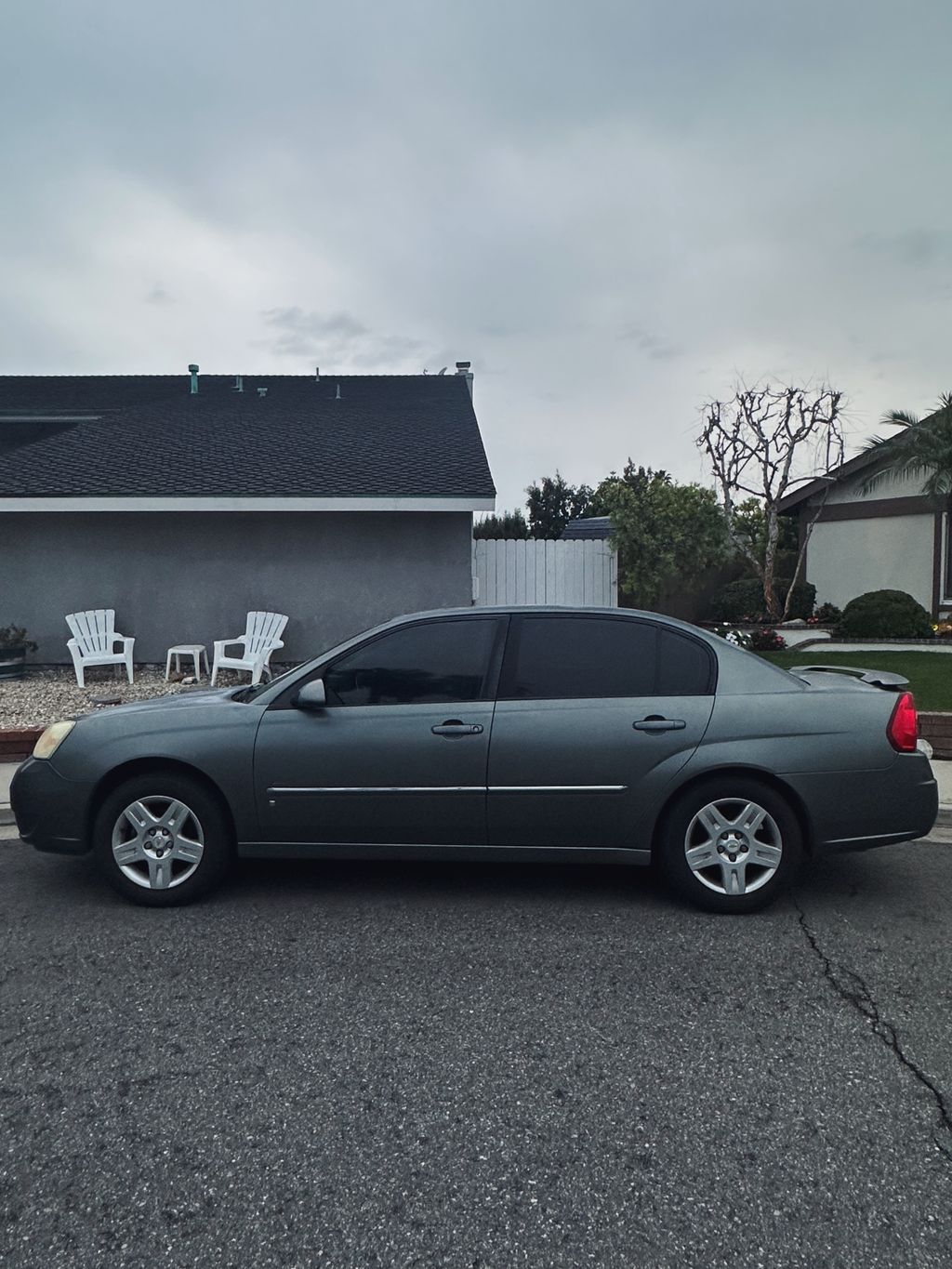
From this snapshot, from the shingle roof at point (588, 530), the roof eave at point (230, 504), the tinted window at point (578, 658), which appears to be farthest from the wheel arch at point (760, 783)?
the shingle roof at point (588, 530)

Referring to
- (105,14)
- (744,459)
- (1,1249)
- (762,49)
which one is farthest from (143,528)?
(744,459)

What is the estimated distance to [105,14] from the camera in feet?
33.7

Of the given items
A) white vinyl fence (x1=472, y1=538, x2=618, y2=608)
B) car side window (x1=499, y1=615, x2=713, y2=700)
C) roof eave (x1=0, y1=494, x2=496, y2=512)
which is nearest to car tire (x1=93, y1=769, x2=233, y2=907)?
car side window (x1=499, y1=615, x2=713, y2=700)

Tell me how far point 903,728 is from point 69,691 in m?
9.52

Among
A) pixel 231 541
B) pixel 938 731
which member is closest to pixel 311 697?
pixel 938 731

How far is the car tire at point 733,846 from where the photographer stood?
470 centimetres

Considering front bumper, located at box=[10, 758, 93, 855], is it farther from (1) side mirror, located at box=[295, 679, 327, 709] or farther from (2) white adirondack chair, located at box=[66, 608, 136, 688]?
(2) white adirondack chair, located at box=[66, 608, 136, 688]

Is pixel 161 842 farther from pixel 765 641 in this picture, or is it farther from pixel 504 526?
pixel 504 526

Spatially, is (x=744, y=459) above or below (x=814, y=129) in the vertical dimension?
below

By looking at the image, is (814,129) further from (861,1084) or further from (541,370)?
(861,1084)

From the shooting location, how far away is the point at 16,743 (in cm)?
809

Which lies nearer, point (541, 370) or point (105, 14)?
point (105, 14)

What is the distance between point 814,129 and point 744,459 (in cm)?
1023

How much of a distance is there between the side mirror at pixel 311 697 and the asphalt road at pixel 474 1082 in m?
1.07
